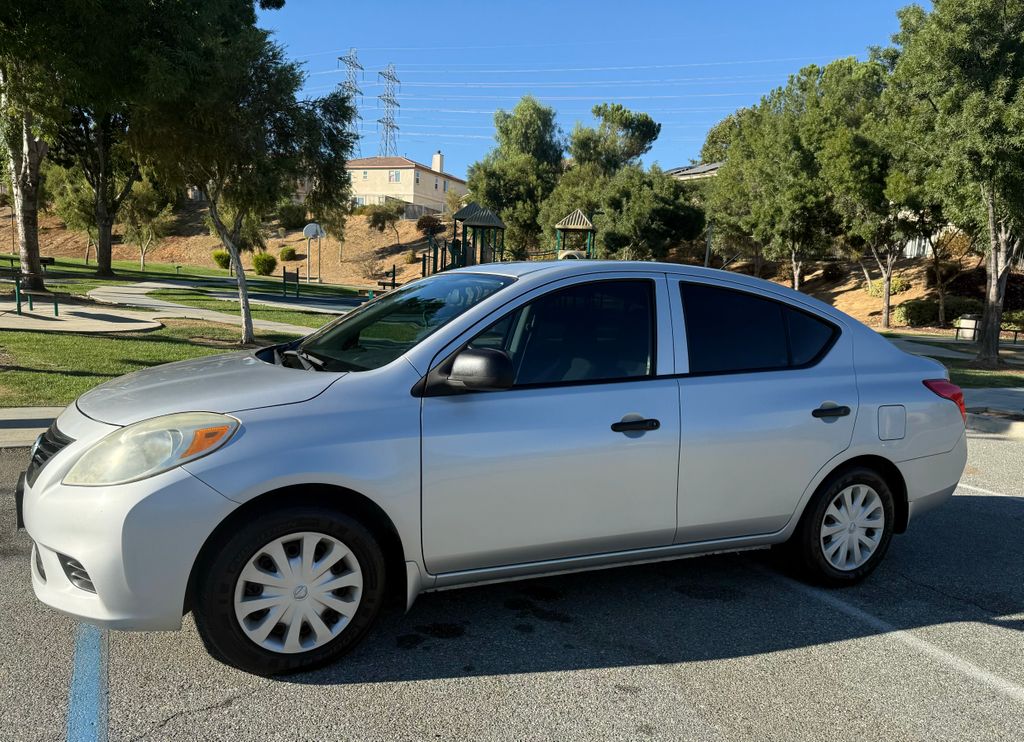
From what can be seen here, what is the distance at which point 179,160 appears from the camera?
1369cm

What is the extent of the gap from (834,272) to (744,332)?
4595 cm

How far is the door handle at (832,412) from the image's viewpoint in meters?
4.03

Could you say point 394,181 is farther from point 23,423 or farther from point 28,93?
point 23,423

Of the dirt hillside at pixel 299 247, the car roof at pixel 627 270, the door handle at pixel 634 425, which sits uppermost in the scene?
the dirt hillside at pixel 299 247

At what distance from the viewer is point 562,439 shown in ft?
11.3

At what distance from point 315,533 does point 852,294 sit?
43.2m

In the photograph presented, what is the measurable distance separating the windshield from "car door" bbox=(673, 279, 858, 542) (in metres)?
1.05

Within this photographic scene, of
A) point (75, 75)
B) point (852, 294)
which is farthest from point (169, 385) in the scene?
point (852, 294)

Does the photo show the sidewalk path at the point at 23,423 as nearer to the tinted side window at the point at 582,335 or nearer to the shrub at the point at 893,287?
the tinted side window at the point at 582,335

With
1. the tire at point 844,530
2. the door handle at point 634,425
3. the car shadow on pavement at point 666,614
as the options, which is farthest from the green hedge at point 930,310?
the door handle at point 634,425

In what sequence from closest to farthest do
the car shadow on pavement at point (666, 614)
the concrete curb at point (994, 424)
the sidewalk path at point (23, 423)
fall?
the car shadow on pavement at point (666, 614) < the sidewalk path at point (23, 423) < the concrete curb at point (994, 424)

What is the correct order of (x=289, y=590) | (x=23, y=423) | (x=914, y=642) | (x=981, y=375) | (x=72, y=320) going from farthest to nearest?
(x=981, y=375)
(x=72, y=320)
(x=23, y=423)
(x=914, y=642)
(x=289, y=590)

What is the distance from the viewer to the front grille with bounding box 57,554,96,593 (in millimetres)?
2939

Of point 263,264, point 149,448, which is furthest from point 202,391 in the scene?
point 263,264
